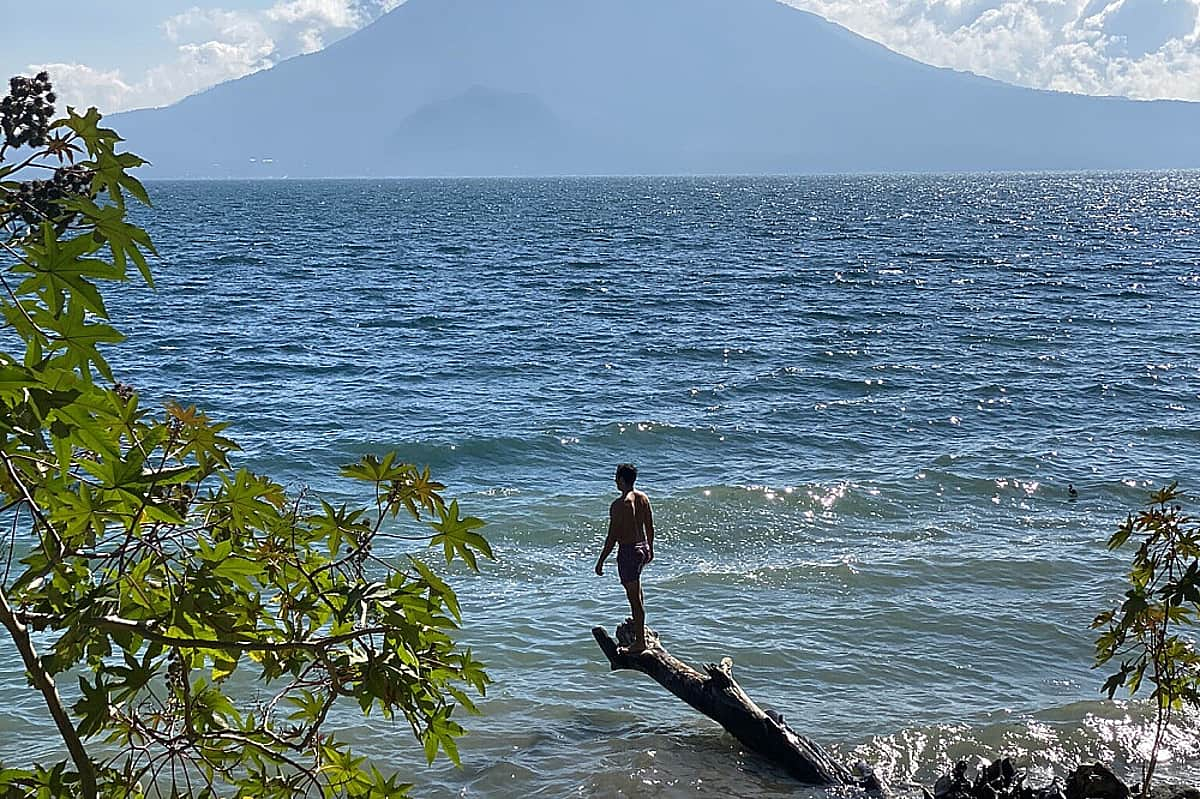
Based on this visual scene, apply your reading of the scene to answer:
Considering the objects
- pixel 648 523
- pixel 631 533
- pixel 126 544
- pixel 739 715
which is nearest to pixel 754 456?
pixel 648 523

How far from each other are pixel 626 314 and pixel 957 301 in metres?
12.6

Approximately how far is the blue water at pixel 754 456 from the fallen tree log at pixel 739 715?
22 cm

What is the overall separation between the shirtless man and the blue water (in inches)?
61.0

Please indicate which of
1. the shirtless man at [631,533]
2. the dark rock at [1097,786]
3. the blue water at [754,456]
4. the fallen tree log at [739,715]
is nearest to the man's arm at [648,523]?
the shirtless man at [631,533]

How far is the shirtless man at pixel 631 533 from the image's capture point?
33.6 feet

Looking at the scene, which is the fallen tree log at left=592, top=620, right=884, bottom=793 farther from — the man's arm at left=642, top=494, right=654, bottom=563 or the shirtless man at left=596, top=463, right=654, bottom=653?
the man's arm at left=642, top=494, right=654, bottom=563

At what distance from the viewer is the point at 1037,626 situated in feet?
45.0

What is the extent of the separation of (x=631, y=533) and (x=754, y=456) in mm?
11585

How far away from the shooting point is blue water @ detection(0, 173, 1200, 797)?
1124 centimetres

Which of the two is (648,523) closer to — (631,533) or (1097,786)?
(631,533)

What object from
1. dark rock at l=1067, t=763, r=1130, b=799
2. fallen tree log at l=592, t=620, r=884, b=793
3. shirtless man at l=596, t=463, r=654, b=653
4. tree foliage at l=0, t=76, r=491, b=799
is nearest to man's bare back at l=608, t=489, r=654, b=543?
shirtless man at l=596, t=463, r=654, b=653

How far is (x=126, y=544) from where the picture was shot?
269 cm

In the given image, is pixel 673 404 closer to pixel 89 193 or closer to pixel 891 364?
pixel 891 364

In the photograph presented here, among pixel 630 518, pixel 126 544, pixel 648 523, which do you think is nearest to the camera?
pixel 126 544
